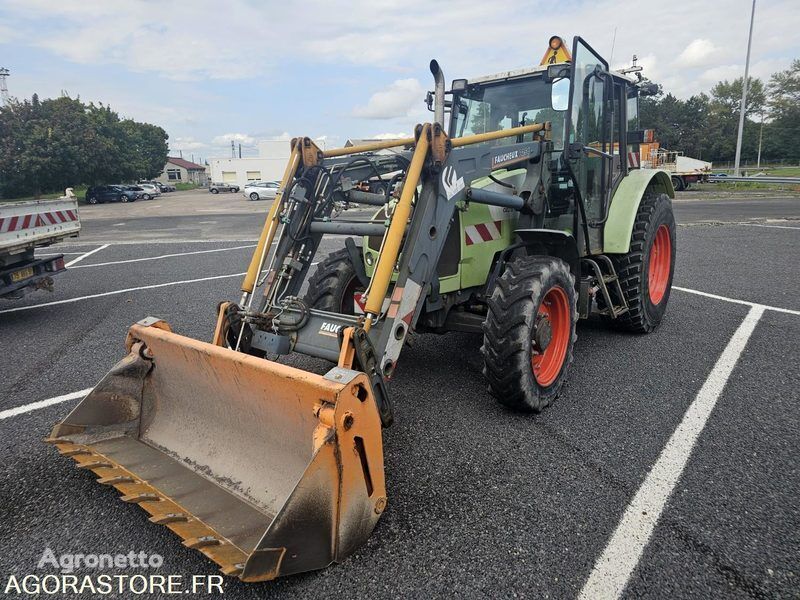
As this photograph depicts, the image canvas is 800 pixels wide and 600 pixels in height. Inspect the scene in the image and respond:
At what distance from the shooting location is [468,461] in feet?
10.7

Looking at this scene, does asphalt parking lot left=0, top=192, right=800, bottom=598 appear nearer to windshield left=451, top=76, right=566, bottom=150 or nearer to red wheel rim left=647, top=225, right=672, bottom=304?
red wheel rim left=647, top=225, right=672, bottom=304

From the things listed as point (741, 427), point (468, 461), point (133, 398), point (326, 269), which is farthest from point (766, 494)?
point (133, 398)

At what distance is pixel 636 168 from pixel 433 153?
159 inches

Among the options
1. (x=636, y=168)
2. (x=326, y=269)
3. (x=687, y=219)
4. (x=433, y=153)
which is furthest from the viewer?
(x=687, y=219)

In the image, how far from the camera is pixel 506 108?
501 cm

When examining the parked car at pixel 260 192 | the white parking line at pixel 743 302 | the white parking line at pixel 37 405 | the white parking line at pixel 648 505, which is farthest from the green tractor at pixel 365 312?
the parked car at pixel 260 192

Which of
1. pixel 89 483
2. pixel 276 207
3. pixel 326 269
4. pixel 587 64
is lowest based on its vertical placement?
pixel 89 483

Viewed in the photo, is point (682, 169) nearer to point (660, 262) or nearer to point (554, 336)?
point (660, 262)

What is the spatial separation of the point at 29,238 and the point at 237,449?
5527mm

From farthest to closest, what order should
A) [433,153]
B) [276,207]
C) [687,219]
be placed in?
[687,219], [276,207], [433,153]

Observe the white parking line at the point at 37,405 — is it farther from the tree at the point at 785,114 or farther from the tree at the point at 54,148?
the tree at the point at 785,114

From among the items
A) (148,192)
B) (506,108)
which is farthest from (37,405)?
(148,192)

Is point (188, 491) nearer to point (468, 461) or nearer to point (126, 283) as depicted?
point (468, 461)

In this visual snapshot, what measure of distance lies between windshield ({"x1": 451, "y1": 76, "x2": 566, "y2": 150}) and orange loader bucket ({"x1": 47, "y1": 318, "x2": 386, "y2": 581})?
10.4ft
